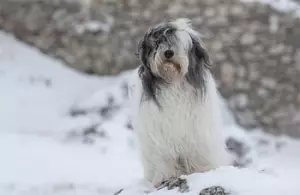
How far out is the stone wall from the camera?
29.3 ft

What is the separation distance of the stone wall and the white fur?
3499 millimetres

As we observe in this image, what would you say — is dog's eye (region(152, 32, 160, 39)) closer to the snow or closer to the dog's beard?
the dog's beard

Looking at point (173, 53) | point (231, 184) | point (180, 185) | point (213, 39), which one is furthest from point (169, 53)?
point (213, 39)

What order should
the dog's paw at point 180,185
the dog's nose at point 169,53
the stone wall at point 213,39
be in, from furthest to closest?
1. the stone wall at point 213,39
2. the dog's nose at point 169,53
3. the dog's paw at point 180,185

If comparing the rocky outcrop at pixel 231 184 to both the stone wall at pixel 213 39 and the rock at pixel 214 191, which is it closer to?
the rock at pixel 214 191

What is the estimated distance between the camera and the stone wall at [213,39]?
8.94m

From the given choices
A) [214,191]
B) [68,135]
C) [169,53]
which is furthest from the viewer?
[68,135]

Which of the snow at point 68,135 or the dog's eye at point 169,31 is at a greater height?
the snow at point 68,135

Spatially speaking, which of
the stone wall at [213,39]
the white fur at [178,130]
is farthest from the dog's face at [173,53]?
the stone wall at [213,39]

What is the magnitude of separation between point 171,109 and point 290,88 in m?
4.13

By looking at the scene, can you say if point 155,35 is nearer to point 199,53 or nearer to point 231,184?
point 199,53

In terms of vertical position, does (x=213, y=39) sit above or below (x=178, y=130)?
above

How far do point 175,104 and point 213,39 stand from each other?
14.1ft

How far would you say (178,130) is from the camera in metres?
5.10
